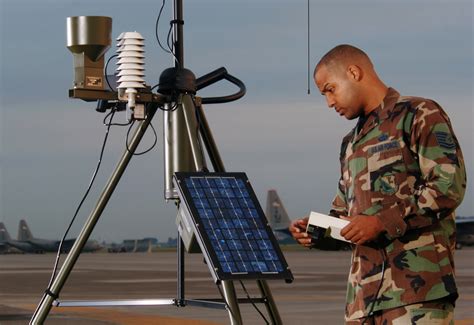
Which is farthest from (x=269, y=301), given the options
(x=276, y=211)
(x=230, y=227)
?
(x=276, y=211)

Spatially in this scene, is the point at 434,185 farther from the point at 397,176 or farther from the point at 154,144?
the point at 154,144

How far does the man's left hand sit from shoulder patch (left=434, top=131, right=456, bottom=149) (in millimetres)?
360

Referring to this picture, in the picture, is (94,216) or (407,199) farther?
(94,216)

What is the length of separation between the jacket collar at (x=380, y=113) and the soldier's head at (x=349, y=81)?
0.02m

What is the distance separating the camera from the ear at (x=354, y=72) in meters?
4.10

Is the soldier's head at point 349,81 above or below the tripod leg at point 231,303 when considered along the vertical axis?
above

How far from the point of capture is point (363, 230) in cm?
392

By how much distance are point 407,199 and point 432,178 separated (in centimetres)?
12

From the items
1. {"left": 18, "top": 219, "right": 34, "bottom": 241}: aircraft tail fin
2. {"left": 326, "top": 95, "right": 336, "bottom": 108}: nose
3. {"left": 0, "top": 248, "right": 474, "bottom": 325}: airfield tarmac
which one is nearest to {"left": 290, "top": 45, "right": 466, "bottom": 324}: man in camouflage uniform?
{"left": 326, "top": 95, "right": 336, "bottom": 108}: nose

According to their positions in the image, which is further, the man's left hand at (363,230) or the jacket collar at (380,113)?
the jacket collar at (380,113)

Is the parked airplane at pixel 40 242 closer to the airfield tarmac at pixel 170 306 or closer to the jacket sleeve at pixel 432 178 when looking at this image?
the airfield tarmac at pixel 170 306

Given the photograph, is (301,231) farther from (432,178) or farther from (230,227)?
(230,227)

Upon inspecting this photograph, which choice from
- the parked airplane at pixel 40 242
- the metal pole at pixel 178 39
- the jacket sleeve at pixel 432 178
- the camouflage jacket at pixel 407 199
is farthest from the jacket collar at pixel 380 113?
the parked airplane at pixel 40 242

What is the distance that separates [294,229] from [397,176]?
1.65ft
